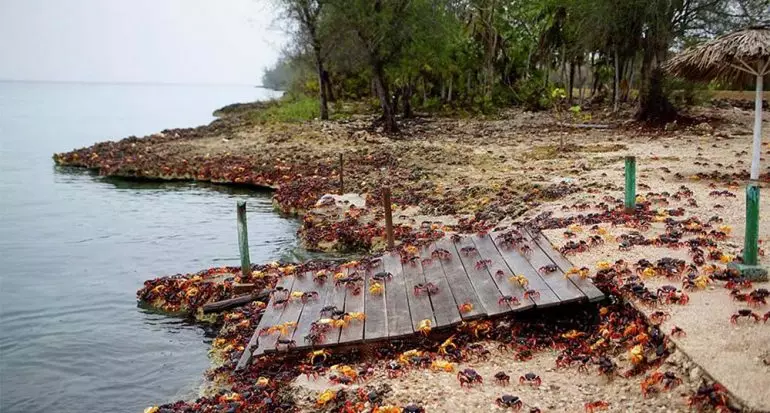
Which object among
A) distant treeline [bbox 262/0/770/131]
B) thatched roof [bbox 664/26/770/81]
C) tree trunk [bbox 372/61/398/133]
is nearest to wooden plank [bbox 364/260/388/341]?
thatched roof [bbox 664/26/770/81]

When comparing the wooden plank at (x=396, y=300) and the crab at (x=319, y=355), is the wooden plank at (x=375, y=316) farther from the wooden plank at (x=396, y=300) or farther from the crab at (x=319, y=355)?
the crab at (x=319, y=355)

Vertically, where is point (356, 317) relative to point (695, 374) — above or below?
below

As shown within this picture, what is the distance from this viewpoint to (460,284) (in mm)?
8461

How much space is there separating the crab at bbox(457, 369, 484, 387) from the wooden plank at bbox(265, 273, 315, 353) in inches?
83.9

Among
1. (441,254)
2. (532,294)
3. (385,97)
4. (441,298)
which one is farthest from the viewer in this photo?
(385,97)

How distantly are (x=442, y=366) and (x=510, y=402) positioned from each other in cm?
110

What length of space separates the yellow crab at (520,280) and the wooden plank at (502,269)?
1.1 inches

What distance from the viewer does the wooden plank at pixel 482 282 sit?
7555 millimetres

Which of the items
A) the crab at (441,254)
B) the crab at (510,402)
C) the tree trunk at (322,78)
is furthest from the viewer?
the tree trunk at (322,78)

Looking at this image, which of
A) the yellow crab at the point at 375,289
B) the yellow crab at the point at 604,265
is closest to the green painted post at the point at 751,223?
the yellow crab at the point at 604,265

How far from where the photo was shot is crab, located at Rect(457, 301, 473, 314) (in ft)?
25.1

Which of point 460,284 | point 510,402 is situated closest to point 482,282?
point 460,284

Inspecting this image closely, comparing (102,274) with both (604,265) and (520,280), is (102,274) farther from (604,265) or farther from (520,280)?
(604,265)

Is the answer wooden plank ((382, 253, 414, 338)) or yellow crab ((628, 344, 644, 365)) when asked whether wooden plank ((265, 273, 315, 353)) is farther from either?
yellow crab ((628, 344, 644, 365))
